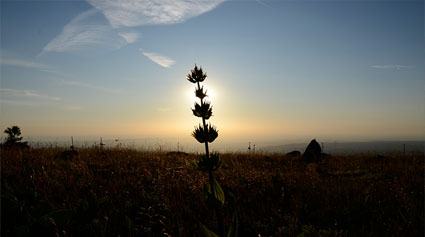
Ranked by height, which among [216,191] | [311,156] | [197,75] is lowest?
[311,156]

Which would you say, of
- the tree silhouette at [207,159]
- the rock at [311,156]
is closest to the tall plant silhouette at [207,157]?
the tree silhouette at [207,159]

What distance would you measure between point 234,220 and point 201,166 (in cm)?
63

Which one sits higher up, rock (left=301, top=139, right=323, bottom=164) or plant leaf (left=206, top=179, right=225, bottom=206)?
plant leaf (left=206, top=179, right=225, bottom=206)

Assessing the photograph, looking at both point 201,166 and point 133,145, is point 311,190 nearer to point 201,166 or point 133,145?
point 201,166

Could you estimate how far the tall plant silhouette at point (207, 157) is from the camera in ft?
7.14

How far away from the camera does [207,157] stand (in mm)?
2391

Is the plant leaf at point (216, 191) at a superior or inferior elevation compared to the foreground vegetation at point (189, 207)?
superior

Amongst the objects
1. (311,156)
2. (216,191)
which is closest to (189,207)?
(216,191)

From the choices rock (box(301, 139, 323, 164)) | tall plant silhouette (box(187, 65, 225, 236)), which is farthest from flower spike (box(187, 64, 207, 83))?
rock (box(301, 139, 323, 164))

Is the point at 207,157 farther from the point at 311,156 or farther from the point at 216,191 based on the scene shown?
the point at 311,156

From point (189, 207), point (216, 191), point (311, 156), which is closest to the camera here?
point (216, 191)

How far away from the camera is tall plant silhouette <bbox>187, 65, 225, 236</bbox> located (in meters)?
2.18

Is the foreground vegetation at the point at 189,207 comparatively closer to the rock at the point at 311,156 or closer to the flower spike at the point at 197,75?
the flower spike at the point at 197,75

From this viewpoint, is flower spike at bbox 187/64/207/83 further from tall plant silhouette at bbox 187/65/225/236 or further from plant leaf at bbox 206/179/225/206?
plant leaf at bbox 206/179/225/206
